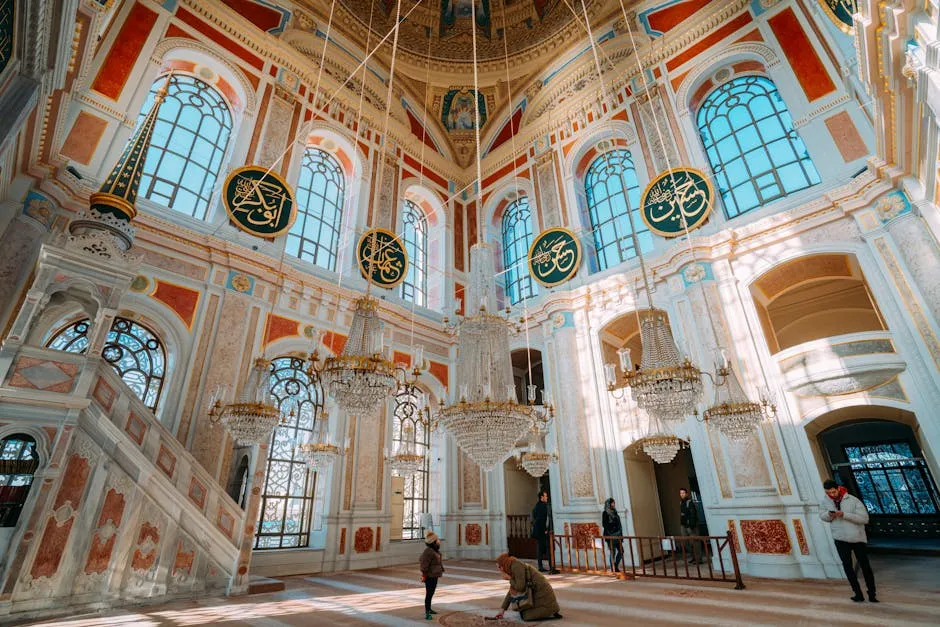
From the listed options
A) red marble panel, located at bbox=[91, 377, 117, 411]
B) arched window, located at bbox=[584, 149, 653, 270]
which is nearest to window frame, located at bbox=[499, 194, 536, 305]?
arched window, located at bbox=[584, 149, 653, 270]

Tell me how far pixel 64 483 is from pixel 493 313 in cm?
421

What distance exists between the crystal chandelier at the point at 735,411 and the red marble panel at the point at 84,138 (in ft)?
31.0

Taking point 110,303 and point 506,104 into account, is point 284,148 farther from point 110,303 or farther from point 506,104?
point 506,104

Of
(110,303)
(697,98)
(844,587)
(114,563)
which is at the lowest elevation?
(844,587)

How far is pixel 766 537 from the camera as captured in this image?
6.16 metres

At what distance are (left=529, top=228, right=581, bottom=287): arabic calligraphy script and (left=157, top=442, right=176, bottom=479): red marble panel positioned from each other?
769 cm

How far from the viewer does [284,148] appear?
9305 mm

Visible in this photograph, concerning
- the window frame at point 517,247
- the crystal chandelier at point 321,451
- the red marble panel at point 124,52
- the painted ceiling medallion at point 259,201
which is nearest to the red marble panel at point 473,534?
the crystal chandelier at point 321,451

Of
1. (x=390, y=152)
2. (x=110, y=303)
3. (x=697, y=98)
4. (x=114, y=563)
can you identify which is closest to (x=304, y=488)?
(x=114, y=563)

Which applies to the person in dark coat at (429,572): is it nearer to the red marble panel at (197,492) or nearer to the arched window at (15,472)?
the red marble panel at (197,492)

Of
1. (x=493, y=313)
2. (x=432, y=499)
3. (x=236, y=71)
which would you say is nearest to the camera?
(x=493, y=313)

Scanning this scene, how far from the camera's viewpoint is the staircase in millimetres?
3771

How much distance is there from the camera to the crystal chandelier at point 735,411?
5.50 m

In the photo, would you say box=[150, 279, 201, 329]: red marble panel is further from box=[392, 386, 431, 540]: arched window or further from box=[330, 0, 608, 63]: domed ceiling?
box=[330, 0, 608, 63]: domed ceiling
